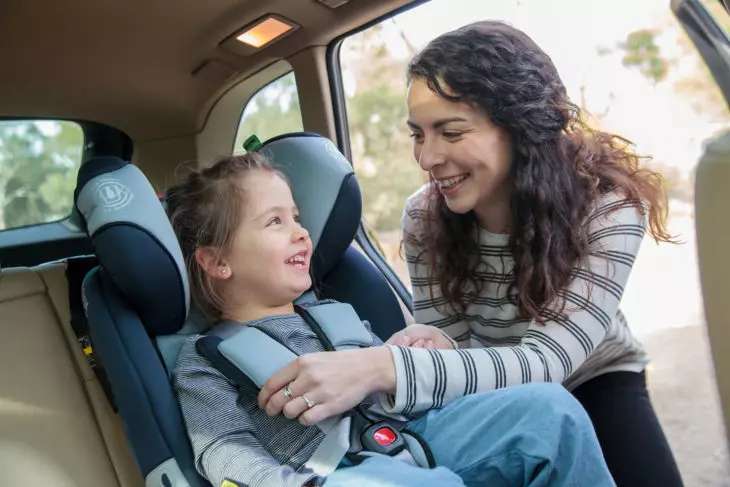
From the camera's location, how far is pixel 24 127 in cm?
221

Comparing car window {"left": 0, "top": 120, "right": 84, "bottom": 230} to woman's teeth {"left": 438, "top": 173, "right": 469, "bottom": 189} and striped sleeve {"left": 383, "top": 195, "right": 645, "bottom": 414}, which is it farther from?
striped sleeve {"left": 383, "top": 195, "right": 645, "bottom": 414}

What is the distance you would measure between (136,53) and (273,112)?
0.59m

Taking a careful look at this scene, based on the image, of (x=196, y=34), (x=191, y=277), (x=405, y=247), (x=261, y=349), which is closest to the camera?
(x=261, y=349)

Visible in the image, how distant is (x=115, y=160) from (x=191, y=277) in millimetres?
316

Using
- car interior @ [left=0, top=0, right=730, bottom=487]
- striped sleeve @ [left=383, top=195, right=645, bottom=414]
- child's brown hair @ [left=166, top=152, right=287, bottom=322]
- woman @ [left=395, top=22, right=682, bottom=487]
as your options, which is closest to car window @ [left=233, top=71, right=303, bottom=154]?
car interior @ [left=0, top=0, right=730, bottom=487]

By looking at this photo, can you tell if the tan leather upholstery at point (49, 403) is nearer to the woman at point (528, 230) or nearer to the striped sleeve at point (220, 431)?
the striped sleeve at point (220, 431)

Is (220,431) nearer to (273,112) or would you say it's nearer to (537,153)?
(537,153)

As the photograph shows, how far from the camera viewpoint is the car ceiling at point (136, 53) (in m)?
1.84

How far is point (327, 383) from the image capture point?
1210 millimetres

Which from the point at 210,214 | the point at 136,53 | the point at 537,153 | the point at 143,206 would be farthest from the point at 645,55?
the point at 136,53

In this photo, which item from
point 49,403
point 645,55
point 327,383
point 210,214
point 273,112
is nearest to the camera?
point 327,383

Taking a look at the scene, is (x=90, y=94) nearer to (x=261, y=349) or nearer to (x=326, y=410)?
(x=261, y=349)

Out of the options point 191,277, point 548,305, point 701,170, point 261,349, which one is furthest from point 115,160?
point 701,170

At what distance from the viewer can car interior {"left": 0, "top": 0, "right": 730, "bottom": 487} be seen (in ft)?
4.17
